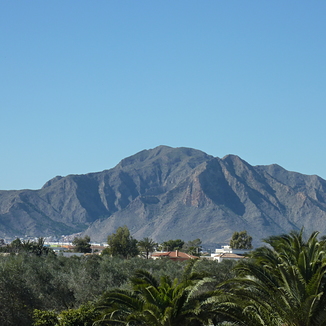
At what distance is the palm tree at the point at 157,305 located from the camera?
77.2 ft

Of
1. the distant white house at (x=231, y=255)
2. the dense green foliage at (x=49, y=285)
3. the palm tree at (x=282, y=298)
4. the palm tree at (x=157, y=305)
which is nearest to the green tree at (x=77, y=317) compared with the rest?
the palm tree at (x=157, y=305)

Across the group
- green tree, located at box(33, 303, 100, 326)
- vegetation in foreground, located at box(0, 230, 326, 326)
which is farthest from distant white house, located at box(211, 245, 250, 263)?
vegetation in foreground, located at box(0, 230, 326, 326)

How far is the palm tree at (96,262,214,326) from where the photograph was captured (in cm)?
2353

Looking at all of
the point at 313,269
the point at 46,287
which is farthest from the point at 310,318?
the point at 46,287

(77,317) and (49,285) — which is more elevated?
(49,285)

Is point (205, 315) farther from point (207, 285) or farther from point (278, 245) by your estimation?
point (207, 285)

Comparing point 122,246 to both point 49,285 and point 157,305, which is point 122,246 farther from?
point 157,305

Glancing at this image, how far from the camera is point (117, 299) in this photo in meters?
25.2

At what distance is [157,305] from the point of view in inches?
945

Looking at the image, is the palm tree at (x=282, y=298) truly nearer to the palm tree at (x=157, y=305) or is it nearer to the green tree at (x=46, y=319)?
the palm tree at (x=157, y=305)

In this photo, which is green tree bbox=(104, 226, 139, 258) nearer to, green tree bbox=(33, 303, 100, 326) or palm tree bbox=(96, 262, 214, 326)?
green tree bbox=(33, 303, 100, 326)

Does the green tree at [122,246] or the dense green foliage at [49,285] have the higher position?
the green tree at [122,246]

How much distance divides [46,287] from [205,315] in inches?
717

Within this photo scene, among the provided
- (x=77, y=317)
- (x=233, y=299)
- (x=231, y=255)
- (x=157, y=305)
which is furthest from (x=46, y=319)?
(x=231, y=255)
